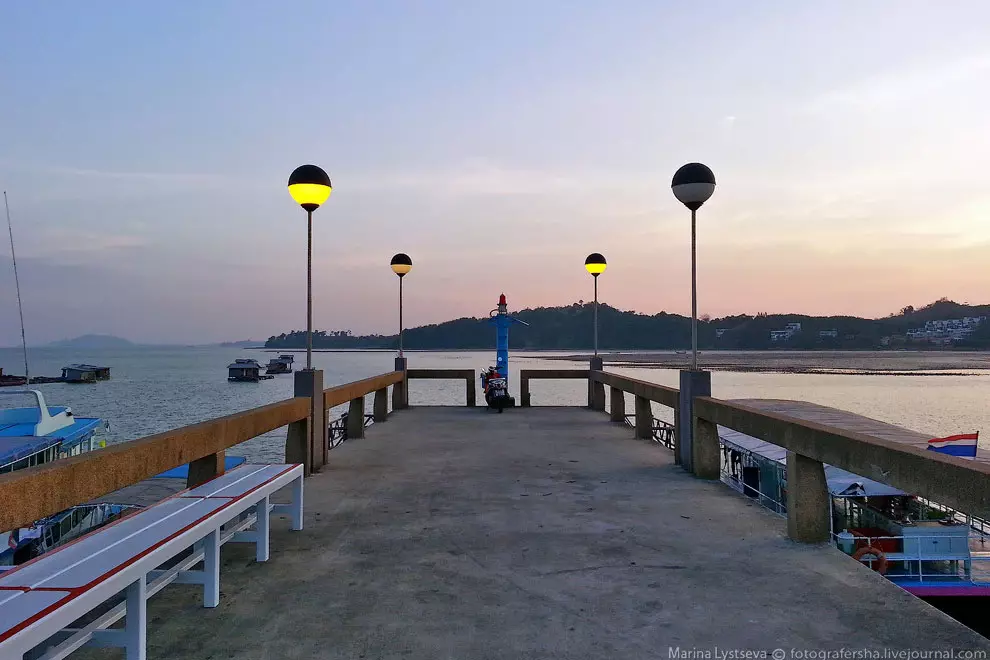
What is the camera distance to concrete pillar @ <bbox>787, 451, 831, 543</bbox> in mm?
4258

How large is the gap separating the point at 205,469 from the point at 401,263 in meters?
9.13

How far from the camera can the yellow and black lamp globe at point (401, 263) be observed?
13.5 m

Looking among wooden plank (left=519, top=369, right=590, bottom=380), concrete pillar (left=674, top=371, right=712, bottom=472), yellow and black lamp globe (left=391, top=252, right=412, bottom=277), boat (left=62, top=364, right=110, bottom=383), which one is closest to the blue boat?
yellow and black lamp globe (left=391, top=252, right=412, bottom=277)

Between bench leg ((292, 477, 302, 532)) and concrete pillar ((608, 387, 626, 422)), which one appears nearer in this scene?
bench leg ((292, 477, 302, 532))

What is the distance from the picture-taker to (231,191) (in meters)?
23.2

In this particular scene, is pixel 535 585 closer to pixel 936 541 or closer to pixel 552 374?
pixel 936 541

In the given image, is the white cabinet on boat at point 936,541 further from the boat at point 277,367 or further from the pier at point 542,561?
the boat at point 277,367

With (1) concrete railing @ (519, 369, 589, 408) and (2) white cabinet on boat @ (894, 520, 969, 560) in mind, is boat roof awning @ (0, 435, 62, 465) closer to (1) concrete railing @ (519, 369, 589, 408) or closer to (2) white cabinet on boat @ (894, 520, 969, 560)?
(1) concrete railing @ (519, 369, 589, 408)

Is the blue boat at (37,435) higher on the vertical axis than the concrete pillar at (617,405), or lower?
lower

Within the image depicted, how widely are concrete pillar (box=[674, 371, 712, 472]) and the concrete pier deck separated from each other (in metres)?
0.74

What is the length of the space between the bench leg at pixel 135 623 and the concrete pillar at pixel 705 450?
546 centimetres

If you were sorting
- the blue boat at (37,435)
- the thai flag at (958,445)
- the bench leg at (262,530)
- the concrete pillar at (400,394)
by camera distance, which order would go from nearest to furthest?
the bench leg at (262,530) < the thai flag at (958,445) < the concrete pillar at (400,394) < the blue boat at (37,435)

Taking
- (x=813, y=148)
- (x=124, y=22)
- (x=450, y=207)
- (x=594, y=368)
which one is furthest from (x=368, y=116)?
(x=813, y=148)

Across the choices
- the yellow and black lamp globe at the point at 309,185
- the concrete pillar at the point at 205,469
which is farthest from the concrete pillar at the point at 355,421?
the concrete pillar at the point at 205,469
